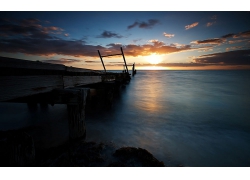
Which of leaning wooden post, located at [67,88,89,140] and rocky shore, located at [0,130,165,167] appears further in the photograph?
leaning wooden post, located at [67,88,89,140]

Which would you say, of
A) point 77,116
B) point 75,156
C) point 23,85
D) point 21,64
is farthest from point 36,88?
point 75,156

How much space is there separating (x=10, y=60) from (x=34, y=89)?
57cm

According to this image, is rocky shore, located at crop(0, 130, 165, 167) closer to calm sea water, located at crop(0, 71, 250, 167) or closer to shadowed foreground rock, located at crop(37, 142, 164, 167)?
shadowed foreground rock, located at crop(37, 142, 164, 167)

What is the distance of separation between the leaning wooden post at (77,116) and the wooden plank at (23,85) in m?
0.66

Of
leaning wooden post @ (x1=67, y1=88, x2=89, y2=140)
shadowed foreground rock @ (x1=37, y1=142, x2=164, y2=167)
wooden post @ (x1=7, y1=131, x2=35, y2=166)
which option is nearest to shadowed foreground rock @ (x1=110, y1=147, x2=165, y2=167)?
shadowed foreground rock @ (x1=37, y1=142, x2=164, y2=167)

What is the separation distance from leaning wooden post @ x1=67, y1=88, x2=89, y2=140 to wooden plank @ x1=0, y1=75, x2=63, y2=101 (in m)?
0.66

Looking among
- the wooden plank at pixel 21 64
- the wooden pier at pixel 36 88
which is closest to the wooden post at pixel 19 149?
the wooden pier at pixel 36 88

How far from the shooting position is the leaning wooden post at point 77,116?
283cm

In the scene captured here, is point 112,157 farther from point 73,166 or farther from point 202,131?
point 202,131

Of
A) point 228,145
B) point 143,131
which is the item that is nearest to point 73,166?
point 143,131

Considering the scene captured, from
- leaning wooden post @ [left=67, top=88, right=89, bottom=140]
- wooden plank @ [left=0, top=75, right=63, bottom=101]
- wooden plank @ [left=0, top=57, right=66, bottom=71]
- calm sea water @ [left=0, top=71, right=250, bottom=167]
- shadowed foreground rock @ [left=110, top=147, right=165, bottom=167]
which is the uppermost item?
wooden plank @ [left=0, top=57, right=66, bottom=71]

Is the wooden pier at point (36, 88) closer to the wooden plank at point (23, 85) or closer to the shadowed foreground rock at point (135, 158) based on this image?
the wooden plank at point (23, 85)

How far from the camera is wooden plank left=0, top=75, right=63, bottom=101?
1619 mm

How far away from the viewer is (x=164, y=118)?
6.43 m
